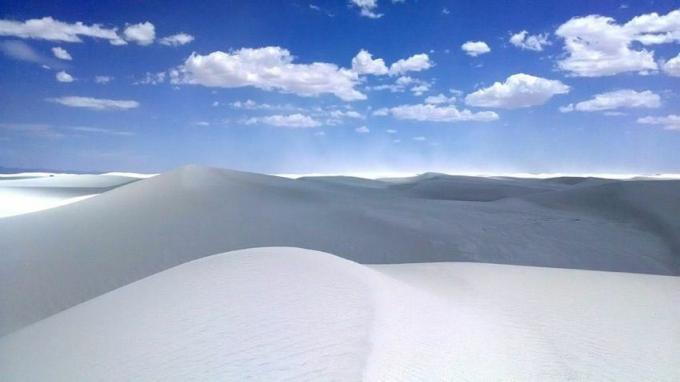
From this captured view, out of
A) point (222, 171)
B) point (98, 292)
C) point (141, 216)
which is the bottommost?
point (98, 292)

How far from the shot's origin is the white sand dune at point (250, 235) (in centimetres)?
604

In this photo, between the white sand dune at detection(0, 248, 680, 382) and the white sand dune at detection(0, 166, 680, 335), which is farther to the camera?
the white sand dune at detection(0, 166, 680, 335)

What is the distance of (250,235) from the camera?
8133mm

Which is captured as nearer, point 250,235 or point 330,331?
point 330,331

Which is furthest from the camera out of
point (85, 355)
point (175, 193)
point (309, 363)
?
point (175, 193)

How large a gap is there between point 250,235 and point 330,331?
5.42 metres

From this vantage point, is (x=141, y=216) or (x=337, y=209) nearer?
(x=141, y=216)

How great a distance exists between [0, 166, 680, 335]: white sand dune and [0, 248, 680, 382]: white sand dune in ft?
5.21

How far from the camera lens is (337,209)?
1128 centimetres

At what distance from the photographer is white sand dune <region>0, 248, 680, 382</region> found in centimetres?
262

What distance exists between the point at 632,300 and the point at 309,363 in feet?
12.7

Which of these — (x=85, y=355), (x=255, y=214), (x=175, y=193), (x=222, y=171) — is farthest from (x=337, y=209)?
(x=85, y=355)

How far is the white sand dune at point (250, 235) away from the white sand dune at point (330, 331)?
62.6 inches

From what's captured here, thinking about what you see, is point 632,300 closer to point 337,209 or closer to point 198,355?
point 198,355
